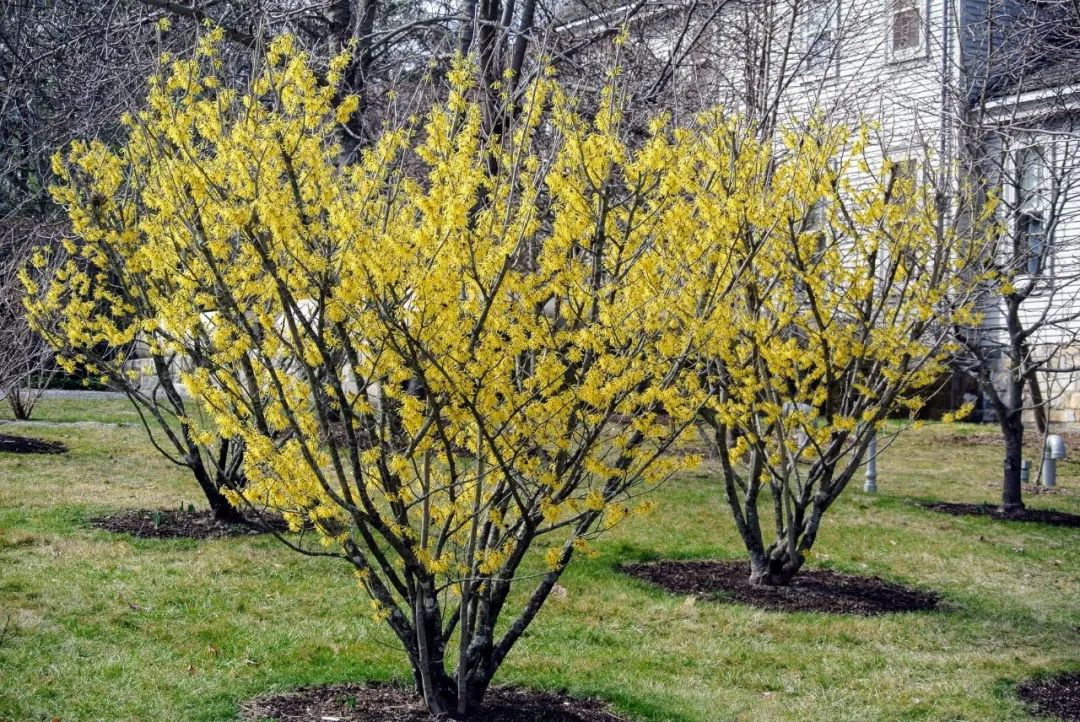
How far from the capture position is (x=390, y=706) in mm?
5043

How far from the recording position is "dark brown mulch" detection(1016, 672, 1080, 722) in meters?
5.42

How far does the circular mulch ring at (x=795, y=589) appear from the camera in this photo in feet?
24.2

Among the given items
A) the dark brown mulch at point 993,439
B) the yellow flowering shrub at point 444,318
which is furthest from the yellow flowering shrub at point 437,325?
the dark brown mulch at point 993,439

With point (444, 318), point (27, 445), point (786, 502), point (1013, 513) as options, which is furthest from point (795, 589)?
point (27, 445)

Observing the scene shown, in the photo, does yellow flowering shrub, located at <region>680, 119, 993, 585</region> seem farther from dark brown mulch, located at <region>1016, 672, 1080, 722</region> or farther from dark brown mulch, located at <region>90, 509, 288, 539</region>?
dark brown mulch, located at <region>90, 509, 288, 539</region>

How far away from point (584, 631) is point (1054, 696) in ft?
8.16

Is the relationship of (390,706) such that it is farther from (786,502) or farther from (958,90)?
(958,90)

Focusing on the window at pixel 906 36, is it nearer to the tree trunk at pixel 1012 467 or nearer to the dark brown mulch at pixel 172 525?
the tree trunk at pixel 1012 467

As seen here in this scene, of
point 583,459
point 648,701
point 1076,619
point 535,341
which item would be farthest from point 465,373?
point 1076,619

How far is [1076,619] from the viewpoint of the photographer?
7371 millimetres

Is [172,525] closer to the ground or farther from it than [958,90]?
closer to the ground

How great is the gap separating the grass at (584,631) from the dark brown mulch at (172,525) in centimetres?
25

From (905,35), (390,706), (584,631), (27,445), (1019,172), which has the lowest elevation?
(584,631)

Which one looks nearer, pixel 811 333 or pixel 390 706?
pixel 390 706
